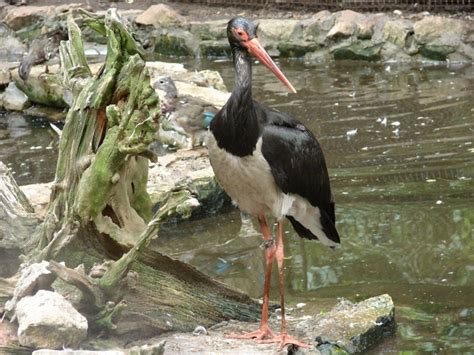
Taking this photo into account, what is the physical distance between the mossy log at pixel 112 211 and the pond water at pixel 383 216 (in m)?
0.98

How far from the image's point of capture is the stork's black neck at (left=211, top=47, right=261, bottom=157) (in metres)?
4.38

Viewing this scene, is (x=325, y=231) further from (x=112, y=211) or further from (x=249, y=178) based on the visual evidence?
(x=112, y=211)

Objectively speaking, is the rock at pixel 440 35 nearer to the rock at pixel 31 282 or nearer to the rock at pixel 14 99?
the rock at pixel 14 99

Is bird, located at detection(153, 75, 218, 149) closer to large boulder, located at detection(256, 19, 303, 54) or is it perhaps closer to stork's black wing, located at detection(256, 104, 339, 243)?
stork's black wing, located at detection(256, 104, 339, 243)

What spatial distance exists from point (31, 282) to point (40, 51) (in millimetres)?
7155

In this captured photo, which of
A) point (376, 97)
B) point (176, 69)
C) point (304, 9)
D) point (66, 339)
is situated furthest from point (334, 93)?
point (66, 339)

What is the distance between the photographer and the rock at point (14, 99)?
34.2ft

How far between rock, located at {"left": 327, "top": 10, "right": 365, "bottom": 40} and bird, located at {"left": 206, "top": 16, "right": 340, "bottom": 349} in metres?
7.19

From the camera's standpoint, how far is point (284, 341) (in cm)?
439

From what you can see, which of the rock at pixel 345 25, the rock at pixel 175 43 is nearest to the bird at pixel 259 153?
the rock at pixel 345 25

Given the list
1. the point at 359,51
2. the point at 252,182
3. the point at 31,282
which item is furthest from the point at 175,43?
the point at 31,282

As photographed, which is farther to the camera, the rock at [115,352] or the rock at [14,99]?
the rock at [14,99]

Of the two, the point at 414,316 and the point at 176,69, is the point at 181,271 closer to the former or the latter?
the point at 414,316

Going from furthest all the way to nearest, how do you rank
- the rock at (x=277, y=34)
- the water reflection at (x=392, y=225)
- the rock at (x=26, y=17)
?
the rock at (x=26, y=17), the rock at (x=277, y=34), the water reflection at (x=392, y=225)
